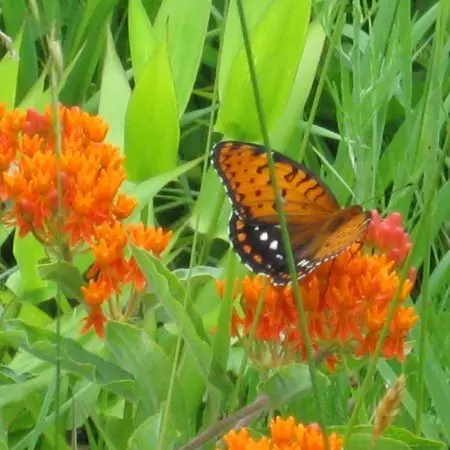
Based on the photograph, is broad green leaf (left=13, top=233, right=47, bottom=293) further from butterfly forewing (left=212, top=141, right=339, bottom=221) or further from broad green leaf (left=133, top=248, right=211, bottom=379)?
broad green leaf (left=133, top=248, right=211, bottom=379)

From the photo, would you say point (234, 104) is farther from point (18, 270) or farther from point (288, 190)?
point (18, 270)

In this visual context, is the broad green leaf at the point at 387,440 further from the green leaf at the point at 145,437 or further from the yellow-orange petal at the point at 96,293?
the yellow-orange petal at the point at 96,293

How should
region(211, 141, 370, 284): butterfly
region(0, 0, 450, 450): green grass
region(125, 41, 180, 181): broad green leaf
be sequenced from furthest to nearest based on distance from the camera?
region(125, 41, 180, 181): broad green leaf < region(211, 141, 370, 284): butterfly < region(0, 0, 450, 450): green grass

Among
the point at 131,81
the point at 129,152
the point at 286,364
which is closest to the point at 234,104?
the point at 129,152

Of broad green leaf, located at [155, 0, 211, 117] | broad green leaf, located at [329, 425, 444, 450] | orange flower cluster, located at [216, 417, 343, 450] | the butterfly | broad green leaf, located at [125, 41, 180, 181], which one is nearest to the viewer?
orange flower cluster, located at [216, 417, 343, 450]

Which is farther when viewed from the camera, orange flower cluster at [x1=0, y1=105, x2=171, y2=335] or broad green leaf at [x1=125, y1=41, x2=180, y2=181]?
broad green leaf at [x1=125, y1=41, x2=180, y2=181]

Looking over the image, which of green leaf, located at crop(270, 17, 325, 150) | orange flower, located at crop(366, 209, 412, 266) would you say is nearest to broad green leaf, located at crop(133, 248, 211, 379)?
orange flower, located at crop(366, 209, 412, 266)
